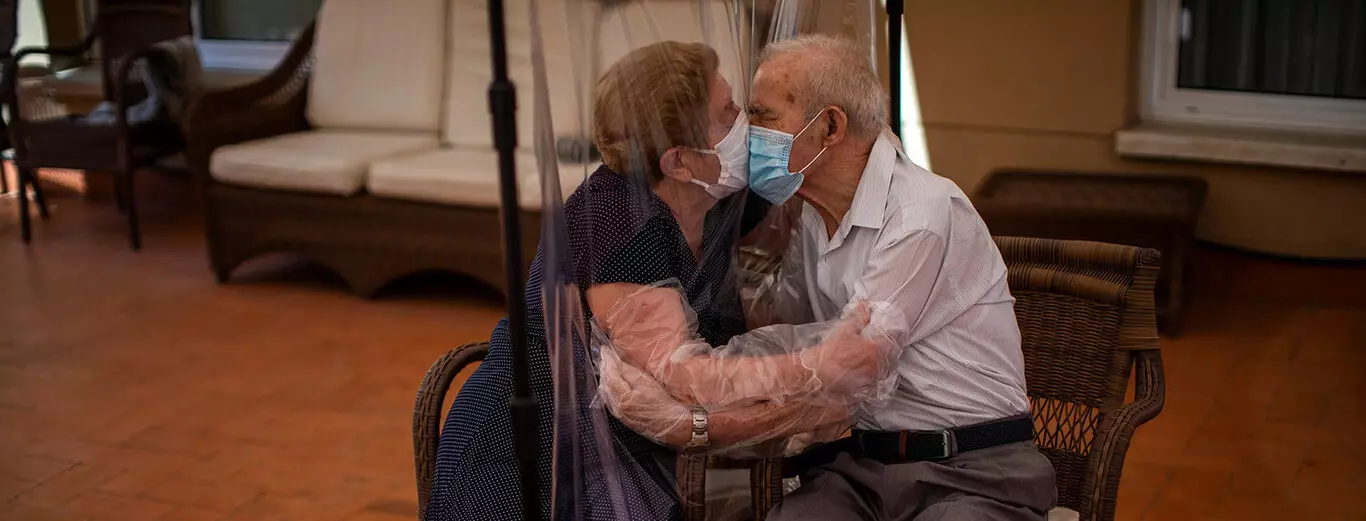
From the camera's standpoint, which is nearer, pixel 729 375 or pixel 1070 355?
pixel 729 375

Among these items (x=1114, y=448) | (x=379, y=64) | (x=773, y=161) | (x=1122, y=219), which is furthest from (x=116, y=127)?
Answer: (x=1114, y=448)

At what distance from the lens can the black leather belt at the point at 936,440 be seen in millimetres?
1700

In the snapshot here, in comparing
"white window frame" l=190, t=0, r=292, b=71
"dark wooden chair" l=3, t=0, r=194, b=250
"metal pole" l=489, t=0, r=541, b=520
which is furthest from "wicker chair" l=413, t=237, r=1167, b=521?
"white window frame" l=190, t=0, r=292, b=71

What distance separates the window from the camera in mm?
6195

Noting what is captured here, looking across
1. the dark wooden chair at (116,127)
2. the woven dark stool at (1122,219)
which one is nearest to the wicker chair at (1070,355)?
the woven dark stool at (1122,219)

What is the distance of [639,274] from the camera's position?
5.32 ft

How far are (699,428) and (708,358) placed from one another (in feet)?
0.29

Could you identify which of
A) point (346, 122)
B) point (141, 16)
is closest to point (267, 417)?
point (346, 122)

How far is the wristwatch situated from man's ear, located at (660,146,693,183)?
0.30 m

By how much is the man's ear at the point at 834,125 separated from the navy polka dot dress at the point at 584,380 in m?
0.20

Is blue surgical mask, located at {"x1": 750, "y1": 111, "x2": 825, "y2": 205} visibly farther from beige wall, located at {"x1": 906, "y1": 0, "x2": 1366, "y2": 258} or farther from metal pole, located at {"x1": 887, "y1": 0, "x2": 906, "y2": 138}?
beige wall, located at {"x1": 906, "y1": 0, "x2": 1366, "y2": 258}

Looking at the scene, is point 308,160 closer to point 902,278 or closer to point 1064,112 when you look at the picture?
point 1064,112

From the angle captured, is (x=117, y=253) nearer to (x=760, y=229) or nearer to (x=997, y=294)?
(x=760, y=229)

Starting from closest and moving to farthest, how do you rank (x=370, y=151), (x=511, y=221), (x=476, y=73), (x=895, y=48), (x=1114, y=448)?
(x=511, y=221) < (x=1114, y=448) < (x=895, y=48) < (x=370, y=151) < (x=476, y=73)
